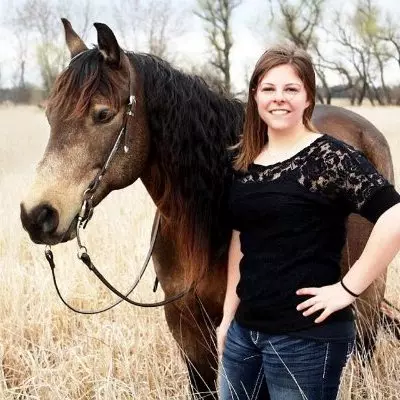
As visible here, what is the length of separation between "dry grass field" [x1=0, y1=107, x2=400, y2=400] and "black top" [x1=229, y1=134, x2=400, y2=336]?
903 millimetres

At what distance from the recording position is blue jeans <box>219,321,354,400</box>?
1733 millimetres

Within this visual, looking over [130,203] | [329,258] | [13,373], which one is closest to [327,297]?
[329,258]

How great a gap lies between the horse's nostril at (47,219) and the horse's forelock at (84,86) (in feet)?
1.05

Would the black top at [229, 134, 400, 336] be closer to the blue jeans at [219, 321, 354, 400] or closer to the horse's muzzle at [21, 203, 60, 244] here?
the blue jeans at [219, 321, 354, 400]

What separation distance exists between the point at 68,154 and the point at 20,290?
2.53 meters

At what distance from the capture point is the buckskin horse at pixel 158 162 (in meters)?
2.00

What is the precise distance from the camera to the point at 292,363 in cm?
174

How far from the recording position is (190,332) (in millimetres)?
2547

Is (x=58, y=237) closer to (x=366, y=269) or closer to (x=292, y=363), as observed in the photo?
(x=292, y=363)

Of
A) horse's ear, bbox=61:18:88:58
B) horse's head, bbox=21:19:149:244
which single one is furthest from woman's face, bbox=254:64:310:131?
horse's ear, bbox=61:18:88:58

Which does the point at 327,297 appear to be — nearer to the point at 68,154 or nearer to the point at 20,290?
the point at 68,154

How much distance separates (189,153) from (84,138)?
0.41 m

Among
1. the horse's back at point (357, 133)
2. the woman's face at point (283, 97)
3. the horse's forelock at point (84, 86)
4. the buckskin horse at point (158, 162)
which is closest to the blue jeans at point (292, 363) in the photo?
the buckskin horse at point (158, 162)

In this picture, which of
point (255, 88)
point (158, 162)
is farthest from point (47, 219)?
point (255, 88)
